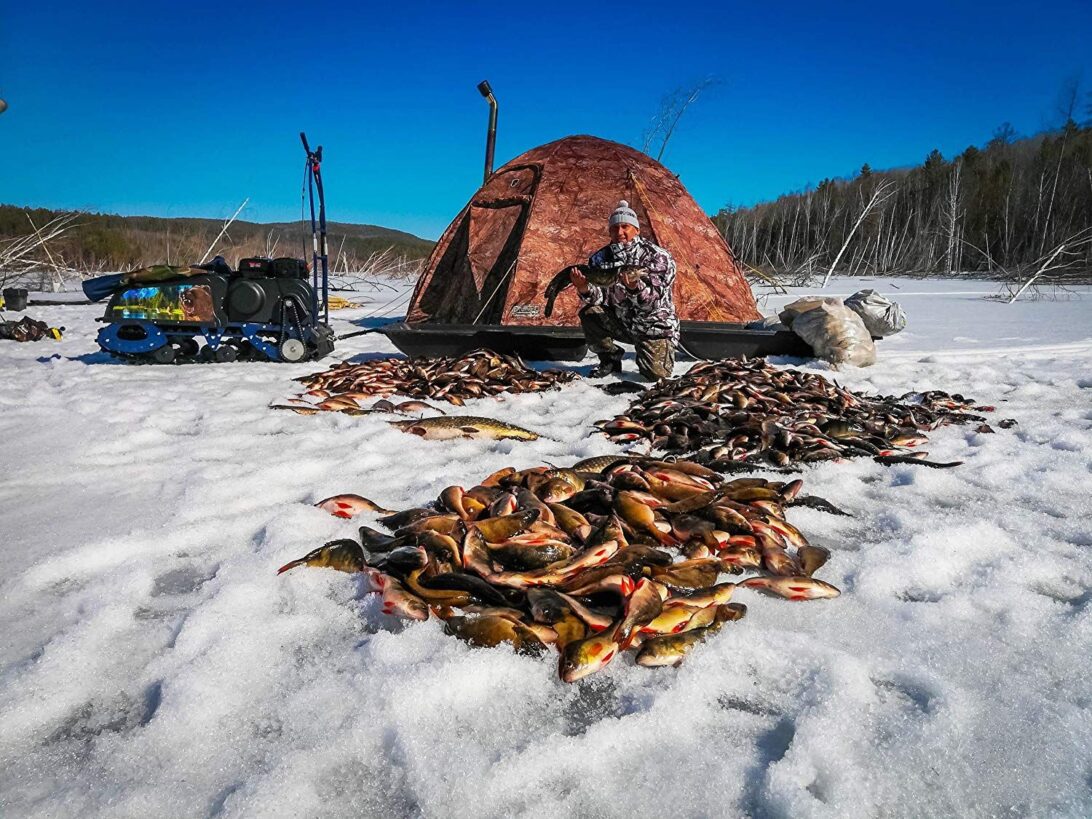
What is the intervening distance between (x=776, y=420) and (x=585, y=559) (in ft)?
8.70

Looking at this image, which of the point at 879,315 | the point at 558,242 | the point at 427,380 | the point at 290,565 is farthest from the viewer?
the point at 879,315

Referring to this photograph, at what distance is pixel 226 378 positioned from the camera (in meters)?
6.43

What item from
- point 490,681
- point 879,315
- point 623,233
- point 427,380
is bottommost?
point 490,681

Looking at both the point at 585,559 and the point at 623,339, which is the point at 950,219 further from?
the point at 585,559

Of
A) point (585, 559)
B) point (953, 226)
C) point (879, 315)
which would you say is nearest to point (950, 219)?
point (953, 226)

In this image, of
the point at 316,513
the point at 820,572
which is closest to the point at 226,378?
the point at 316,513

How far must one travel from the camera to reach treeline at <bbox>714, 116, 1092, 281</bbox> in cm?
3069

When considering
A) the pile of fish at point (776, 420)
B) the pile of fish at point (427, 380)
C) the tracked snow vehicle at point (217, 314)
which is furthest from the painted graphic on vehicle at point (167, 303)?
the pile of fish at point (776, 420)

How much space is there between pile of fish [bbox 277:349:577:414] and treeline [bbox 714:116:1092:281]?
22.0 m

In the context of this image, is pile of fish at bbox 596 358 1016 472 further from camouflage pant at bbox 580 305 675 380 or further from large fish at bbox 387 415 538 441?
camouflage pant at bbox 580 305 675 380

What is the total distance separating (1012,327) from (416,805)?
12672 mm

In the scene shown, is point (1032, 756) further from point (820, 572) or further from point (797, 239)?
point (797, 239)

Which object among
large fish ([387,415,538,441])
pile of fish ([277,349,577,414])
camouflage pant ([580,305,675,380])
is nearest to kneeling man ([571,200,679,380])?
camouflage pant ([580,305,675,380])

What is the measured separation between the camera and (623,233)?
21.2 feet
